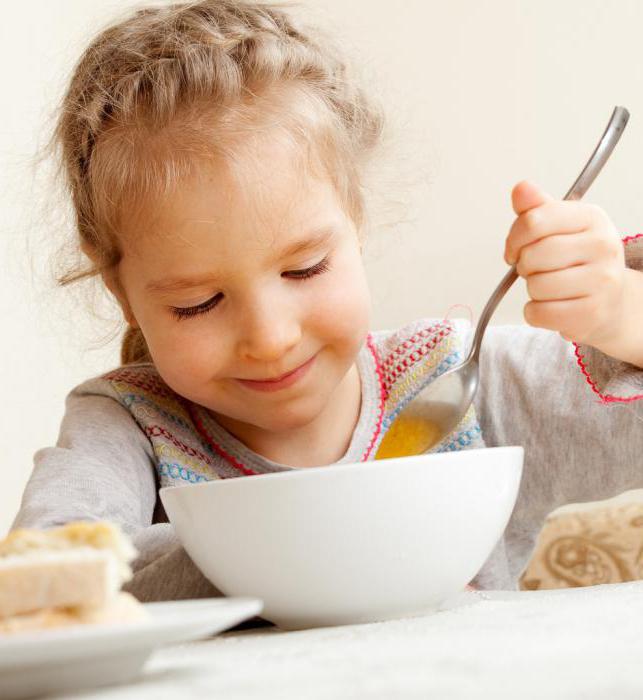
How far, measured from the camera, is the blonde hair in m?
0.91

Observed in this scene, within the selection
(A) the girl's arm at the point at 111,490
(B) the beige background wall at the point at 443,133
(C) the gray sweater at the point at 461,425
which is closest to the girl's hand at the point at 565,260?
(C) the gray sweater at the point at 461,425

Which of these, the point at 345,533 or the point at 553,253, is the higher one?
the point at 553,253

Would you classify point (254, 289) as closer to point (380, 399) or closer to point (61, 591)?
point (380, 399)

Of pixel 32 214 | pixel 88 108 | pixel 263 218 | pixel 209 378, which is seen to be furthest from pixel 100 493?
pixel 32 214

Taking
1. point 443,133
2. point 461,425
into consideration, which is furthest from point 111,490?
point 443,133

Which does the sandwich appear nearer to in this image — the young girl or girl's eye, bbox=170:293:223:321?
the young girl

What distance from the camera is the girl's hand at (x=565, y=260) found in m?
0.84

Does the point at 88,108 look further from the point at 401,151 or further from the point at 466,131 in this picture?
the point at 466,131

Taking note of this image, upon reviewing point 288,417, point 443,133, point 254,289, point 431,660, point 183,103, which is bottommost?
point 431,660

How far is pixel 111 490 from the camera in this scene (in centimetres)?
89

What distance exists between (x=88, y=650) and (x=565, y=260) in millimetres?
593

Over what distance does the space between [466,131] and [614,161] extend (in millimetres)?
321

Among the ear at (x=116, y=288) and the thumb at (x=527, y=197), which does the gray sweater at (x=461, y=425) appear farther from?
the thumb at (x=527, y=197)

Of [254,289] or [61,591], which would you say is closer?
[61,591]
